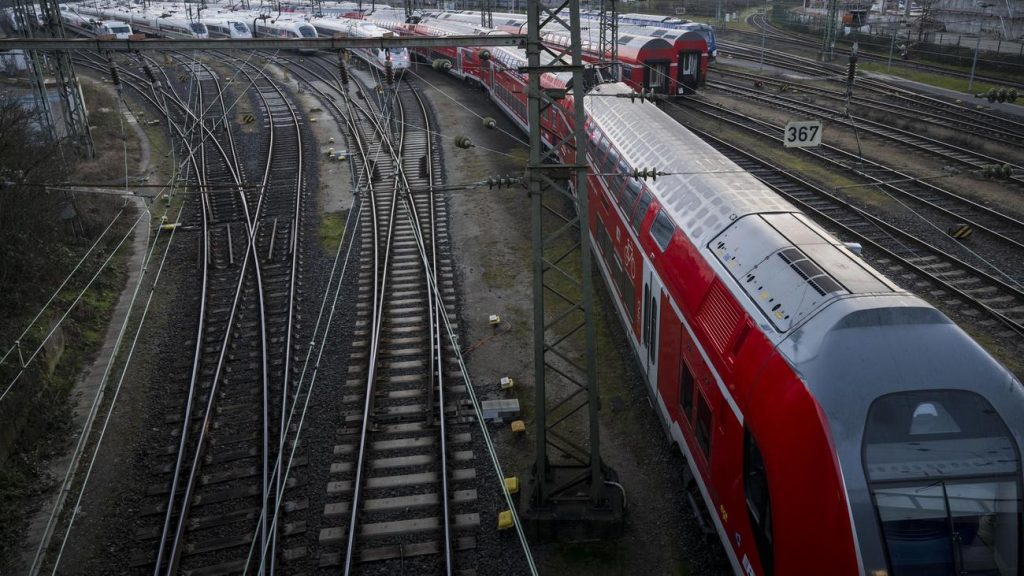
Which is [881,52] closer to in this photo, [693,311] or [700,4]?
[700,4]

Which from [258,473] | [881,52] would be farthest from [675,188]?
[881,52]

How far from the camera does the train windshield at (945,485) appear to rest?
5328 millimetres

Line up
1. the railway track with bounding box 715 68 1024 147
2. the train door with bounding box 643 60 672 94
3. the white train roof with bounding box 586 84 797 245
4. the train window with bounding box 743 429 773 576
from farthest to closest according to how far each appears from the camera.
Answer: the train door with bounding box 643 60 672 94, the railway track with bounding box 715 68 1024 147, the white train roof with bounding box 586 84 797 245, the train window with bounding box 743 429 773 576

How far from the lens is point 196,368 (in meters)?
13.5

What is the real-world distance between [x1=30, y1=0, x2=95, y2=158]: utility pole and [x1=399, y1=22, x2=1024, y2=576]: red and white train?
21.4 metres

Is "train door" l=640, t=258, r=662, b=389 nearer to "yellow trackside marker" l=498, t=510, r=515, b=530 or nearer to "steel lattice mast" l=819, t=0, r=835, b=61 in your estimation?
"yellow trackside marker" l=498, t=510, r=515, b=530

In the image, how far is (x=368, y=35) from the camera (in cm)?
4397

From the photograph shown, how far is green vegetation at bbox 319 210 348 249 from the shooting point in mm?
18962

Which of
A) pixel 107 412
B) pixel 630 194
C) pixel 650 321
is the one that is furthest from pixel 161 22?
pixel 650 321

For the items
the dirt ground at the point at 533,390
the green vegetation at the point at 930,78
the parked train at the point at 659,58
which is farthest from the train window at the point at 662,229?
the green vegetation at the point at 930,78

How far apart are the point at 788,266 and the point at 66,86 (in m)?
25.6

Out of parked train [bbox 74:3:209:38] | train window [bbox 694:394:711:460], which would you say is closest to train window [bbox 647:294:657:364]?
train window [bbox 694:394:711:460]

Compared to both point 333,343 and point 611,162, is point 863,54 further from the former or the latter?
point 333,343

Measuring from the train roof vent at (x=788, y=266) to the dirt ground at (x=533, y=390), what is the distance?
11.2 feet
